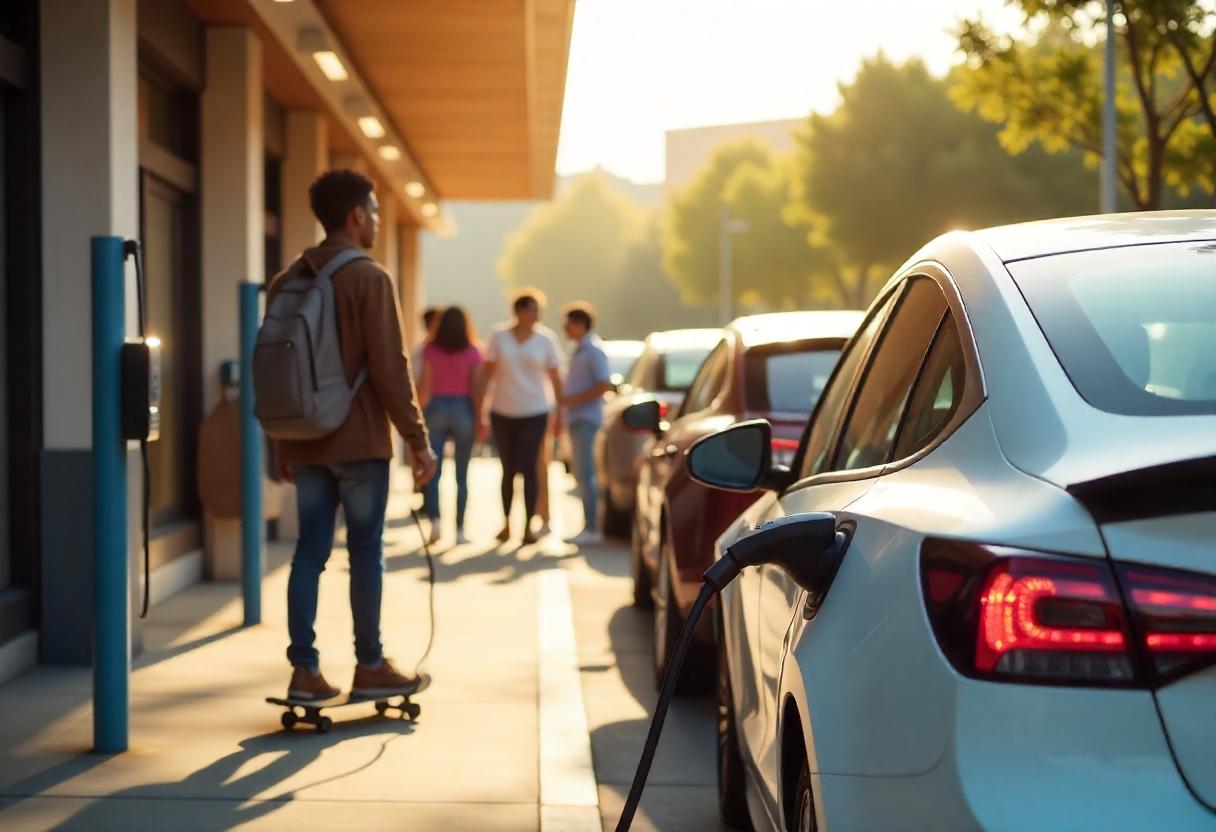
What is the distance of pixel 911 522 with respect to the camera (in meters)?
2.71

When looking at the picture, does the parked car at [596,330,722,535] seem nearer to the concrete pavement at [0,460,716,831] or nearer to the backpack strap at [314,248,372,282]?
the concrete pavement at [0,460,716,831]

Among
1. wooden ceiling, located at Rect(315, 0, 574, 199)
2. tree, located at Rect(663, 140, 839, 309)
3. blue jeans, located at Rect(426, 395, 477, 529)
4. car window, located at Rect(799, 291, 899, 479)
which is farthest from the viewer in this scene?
tree, located at Rect(663, 140, 839, 309)

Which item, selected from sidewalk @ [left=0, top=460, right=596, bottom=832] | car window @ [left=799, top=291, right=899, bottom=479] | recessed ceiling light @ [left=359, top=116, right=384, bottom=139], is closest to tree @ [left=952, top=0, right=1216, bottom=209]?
recessed ceiling light @ [left=359, top=116, right=384, bottom=139]

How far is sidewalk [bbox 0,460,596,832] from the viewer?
17.4 feet

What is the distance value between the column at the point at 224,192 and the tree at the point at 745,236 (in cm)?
5803

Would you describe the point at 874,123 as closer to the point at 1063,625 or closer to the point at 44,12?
the point at 44,12

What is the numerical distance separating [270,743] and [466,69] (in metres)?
9.64

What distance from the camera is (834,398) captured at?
4.57 metres

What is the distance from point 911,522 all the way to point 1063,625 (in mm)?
413

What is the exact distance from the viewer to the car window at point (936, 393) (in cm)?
304

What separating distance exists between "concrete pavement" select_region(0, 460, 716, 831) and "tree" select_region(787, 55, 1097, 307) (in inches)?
1833

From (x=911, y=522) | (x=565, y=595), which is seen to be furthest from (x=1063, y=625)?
(x=565, y=595)

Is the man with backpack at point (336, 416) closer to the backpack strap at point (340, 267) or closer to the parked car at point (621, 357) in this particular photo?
the backpack strap at point (340, 267)

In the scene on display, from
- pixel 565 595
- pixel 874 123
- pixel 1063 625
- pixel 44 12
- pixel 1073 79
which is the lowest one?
pixel 565 595
